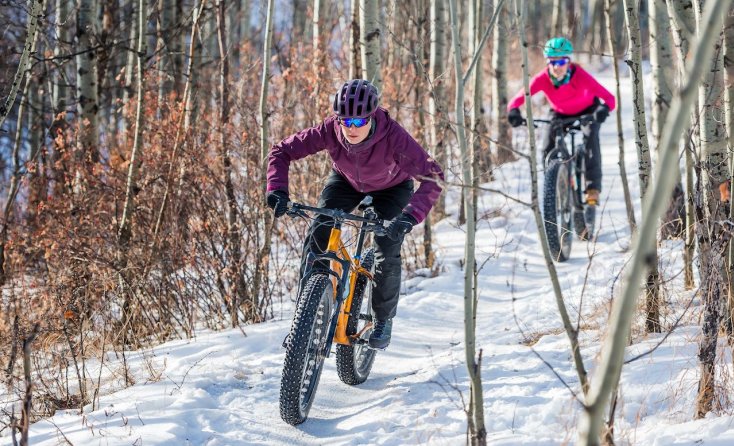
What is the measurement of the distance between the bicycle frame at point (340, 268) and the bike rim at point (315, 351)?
0.19ft

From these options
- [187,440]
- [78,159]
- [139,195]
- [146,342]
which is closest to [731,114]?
[187,440]

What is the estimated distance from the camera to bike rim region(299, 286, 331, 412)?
4191mm

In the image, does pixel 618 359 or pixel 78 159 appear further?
pixel 78 159

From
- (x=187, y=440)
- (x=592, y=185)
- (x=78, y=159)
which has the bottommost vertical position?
(x=187, y=440)

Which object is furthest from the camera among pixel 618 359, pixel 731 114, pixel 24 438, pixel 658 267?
pixel 658 267

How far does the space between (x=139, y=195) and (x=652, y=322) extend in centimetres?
478

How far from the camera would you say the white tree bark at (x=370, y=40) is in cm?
639

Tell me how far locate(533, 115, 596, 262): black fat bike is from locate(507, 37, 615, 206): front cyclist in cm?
9

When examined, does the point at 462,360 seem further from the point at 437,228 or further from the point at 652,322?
the point at 437,228

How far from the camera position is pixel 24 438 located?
2.67 meters

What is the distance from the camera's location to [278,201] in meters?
4.25

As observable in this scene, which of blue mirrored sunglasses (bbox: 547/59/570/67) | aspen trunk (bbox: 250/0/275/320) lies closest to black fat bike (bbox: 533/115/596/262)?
blue mirrored sunglasses (bbox: 547/59/570/67)

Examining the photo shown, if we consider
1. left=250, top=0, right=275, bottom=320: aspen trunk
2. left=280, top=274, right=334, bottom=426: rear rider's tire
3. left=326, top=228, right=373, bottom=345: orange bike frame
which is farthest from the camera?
left=250, top=0, right=275, bottom=320: aspen trunk

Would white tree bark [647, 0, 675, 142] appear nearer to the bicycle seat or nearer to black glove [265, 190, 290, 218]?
the bicycle seat
